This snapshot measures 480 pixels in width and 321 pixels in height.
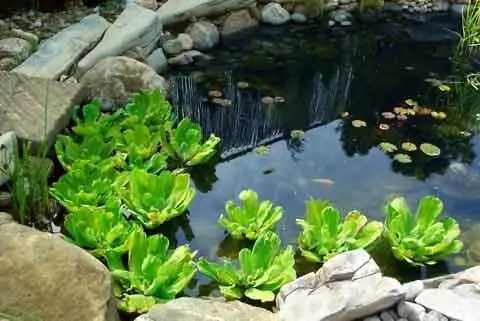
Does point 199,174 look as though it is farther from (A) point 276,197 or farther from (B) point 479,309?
(B) point 479,309

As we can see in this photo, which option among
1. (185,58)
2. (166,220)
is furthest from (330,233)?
(185,58)

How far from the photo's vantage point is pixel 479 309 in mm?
2479

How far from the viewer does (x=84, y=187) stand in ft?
10.3

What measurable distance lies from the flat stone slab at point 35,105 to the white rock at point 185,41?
1330 mm

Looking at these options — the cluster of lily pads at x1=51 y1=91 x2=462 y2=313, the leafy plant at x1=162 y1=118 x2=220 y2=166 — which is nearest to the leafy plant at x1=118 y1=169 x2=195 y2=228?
the cluster of lily pads at x1=51 y1=91 x2=462 y2=313

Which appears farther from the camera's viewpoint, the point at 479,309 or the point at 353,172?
the point at 353,172

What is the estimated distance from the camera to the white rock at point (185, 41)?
4840 mm

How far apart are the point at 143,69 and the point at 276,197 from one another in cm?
116

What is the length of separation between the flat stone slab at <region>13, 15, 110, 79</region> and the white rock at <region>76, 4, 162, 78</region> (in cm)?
5

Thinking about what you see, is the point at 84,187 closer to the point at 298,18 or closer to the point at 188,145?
the point at 188,145

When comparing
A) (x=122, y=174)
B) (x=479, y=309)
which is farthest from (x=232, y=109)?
(x=479, y=309)

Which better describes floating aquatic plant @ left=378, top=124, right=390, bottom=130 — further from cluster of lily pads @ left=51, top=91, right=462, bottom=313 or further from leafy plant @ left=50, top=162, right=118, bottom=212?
leafy plant @ left=50, top=162, right=118, bottom=212

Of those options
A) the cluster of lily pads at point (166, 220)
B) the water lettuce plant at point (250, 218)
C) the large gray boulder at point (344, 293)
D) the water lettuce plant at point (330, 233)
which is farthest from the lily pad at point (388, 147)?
the large gray boulder at point (344, 293)

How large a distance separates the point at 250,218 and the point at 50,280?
3.37 ft
